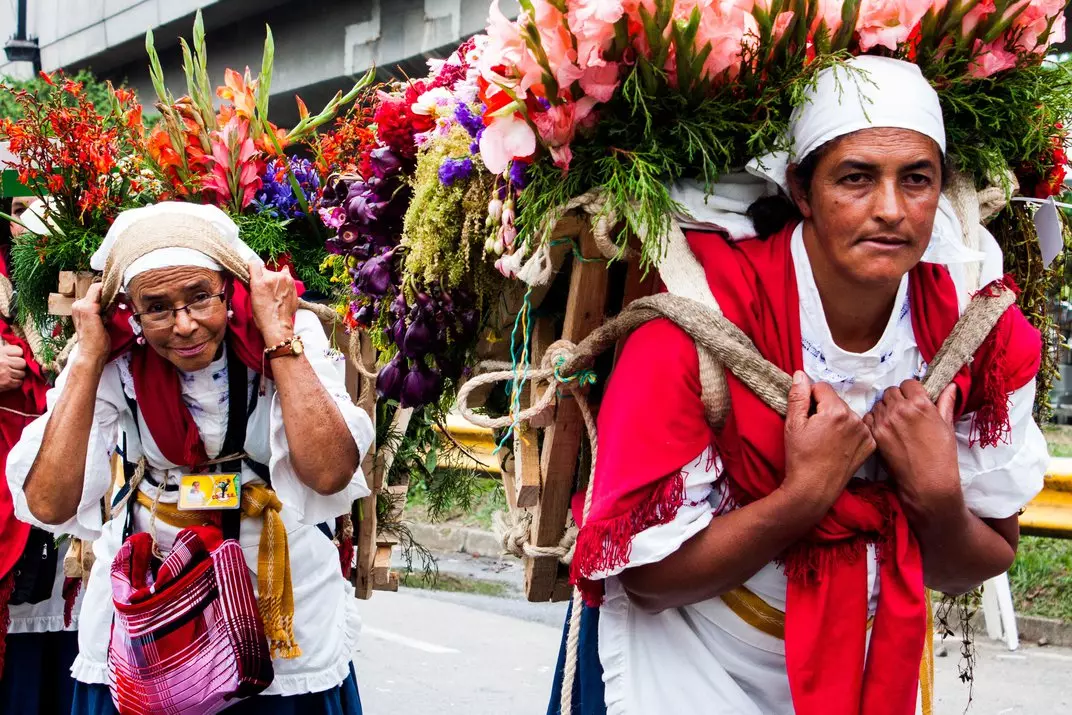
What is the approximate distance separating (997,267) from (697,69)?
703 millimetres

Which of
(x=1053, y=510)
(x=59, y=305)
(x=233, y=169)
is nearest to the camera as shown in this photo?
(x=59, y=305)

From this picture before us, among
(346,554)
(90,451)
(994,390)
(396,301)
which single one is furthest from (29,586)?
(994,390)

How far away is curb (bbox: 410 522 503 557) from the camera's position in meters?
8.73

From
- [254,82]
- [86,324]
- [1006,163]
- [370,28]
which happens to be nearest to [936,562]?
[1006,163]

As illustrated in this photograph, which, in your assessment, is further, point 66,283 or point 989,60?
point 66,283

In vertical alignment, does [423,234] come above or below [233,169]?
below

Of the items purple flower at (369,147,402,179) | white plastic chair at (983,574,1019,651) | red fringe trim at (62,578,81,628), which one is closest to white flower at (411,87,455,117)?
purple flower at (369,147,402,179)

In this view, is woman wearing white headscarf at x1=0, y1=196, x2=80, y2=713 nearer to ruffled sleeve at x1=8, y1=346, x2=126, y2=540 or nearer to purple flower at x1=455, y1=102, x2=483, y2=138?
ruffled sleeve at x1=8, y1=346, x2=126, y2=540

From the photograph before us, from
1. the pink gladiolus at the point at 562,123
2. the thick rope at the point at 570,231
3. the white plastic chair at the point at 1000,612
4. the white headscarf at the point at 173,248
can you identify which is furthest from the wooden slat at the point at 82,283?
the white plastic chair at the point at 1000,612

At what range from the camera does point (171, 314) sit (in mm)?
2877

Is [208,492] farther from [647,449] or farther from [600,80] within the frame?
[600,80]

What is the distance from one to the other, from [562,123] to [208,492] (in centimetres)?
151

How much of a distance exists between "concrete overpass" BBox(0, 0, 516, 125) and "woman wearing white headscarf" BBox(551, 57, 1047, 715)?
8.03m

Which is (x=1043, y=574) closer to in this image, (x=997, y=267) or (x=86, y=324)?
(x=997, y=267)
